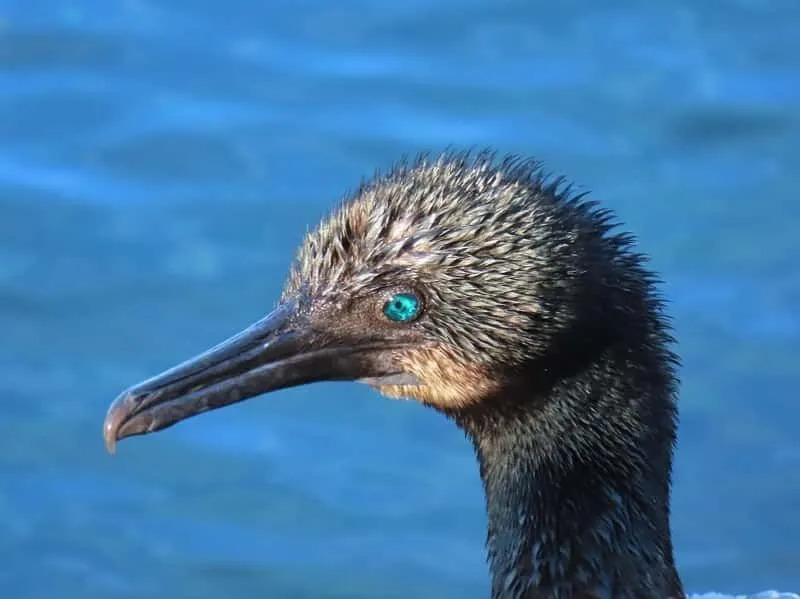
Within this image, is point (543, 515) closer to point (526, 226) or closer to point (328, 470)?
point (526, 226)

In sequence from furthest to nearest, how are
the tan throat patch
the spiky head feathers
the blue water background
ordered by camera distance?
the blue water background
the tan throat patch
the spiky head feathers

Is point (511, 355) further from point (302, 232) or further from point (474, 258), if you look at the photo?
point (302, 232)

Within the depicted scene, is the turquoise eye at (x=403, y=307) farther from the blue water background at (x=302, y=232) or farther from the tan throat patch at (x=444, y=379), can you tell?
the blue water background at (x=302, y=232)

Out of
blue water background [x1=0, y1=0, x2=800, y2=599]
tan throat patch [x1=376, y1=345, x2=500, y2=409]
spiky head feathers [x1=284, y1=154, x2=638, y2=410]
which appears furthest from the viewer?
blue water background [x1=0, y1=0, x2=800, y2=599]

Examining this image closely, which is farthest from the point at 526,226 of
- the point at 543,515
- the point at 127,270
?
the point at 127,270

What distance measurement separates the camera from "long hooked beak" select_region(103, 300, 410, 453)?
524 cm

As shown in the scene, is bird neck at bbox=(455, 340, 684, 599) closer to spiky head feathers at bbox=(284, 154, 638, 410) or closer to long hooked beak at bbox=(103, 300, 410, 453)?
spiky head feathers at bbox=(284, 154, 638, 410)

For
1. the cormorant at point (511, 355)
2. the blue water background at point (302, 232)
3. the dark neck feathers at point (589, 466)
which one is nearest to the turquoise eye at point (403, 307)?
the cormorant at point (511, 355)

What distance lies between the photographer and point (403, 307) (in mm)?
5273

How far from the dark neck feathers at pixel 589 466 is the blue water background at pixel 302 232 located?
2.58m

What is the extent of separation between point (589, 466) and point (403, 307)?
664 mm

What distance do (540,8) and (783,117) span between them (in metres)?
1.51

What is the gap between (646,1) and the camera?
10648 mm

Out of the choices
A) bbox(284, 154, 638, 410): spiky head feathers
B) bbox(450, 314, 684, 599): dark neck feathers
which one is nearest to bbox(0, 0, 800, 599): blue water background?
bbox(450, 314, 684, 599): dark neck feathers
